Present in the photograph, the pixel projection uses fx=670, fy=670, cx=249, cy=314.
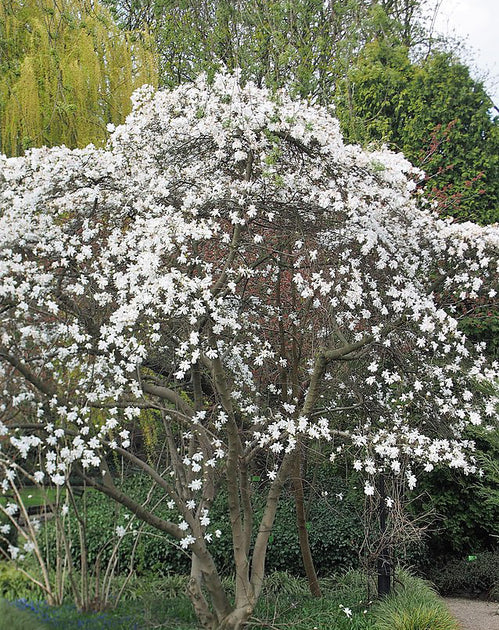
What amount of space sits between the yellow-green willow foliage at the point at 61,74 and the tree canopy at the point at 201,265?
2.35 meters

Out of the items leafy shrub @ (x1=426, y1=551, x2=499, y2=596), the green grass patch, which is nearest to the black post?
the green grass patch

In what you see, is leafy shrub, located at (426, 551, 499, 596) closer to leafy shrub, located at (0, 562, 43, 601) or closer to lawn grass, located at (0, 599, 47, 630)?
leafy shrub, located at (0, 562, 43, 601)

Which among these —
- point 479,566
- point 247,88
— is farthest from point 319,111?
point 479,566

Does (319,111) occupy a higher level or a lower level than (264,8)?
lower

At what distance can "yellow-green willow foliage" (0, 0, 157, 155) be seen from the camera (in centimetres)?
666

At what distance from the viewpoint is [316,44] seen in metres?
11.8

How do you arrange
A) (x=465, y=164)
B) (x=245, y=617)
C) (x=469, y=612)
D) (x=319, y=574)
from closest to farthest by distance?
(x=245, y=617), (x=469, y=612), (x=319, y=574), (x=465, y=164)

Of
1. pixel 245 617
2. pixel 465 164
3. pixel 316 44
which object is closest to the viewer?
pixel 245 617

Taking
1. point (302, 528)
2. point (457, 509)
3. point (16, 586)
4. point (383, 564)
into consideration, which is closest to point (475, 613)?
point (457, 509)

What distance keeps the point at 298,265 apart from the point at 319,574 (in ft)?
12.3

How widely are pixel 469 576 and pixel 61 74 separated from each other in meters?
6.65

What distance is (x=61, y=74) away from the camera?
6922mm

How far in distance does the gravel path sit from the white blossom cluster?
201cm

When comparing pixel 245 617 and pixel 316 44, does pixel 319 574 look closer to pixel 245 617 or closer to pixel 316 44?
pixel 245 617
